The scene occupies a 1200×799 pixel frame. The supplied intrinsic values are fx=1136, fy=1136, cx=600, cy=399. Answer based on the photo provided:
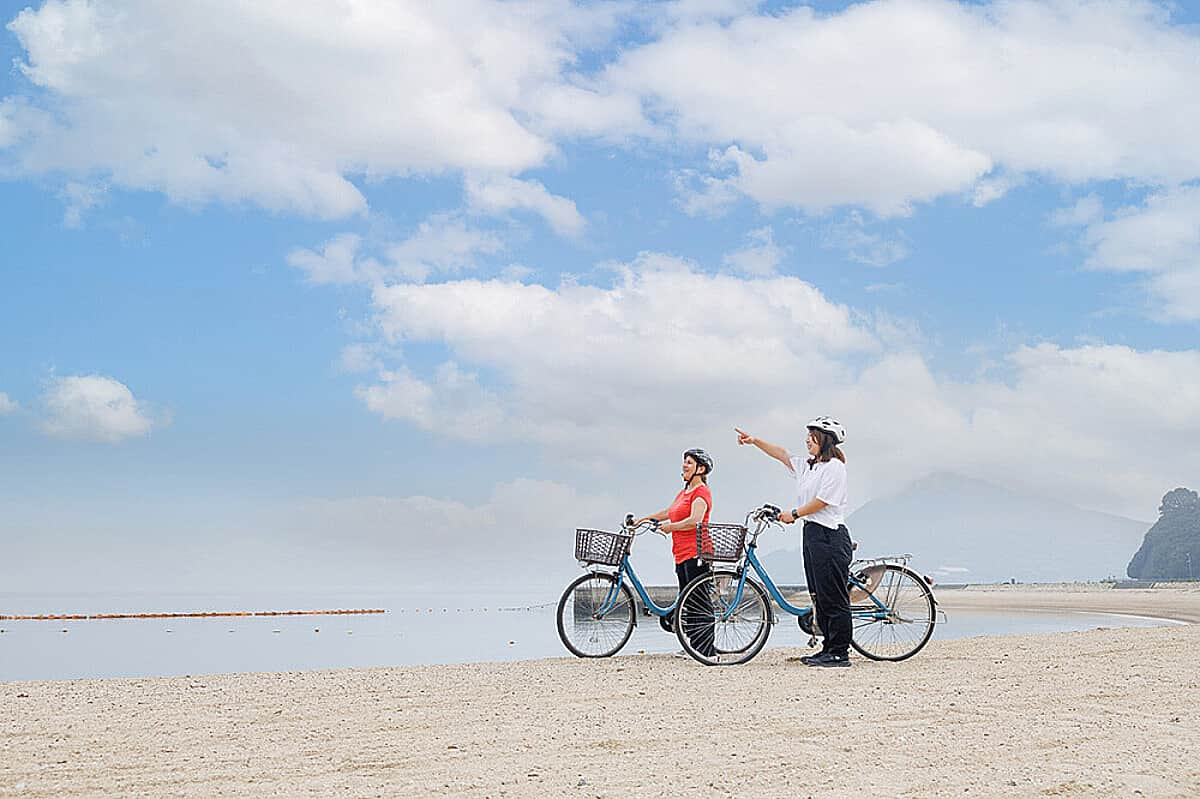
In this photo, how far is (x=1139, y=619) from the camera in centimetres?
1902

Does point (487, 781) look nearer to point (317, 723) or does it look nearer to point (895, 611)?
point (317, 723)

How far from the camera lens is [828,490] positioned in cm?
917

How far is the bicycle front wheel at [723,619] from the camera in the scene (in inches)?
369

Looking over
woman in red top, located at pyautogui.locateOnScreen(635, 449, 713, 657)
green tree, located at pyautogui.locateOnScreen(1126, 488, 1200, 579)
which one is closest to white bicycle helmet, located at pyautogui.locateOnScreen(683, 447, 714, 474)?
woman in red top, located at pyautogui.locateOnScreen(635, 449, 713, 657)

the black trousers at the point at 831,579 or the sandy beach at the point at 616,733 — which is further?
the black trousers at the point at 831,579

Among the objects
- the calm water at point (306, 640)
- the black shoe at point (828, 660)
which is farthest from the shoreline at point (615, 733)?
the calm water at point (306, 640)

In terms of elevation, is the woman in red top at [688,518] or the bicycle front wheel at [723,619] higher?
the woman in red top at [688,518]

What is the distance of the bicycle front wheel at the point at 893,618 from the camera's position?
9.51 m

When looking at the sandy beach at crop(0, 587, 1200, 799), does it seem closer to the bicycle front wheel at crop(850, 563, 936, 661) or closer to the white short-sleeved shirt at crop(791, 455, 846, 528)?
the bicycle front wheel at crop(850, 563, 936, 661)

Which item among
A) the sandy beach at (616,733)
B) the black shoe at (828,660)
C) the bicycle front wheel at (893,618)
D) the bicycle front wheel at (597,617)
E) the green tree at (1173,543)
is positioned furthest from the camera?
the green tree at (1173,543)

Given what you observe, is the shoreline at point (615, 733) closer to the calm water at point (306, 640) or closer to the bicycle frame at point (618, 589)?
the bicycle frame at point (618, 589)

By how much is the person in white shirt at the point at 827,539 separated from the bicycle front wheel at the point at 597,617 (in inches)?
61.7

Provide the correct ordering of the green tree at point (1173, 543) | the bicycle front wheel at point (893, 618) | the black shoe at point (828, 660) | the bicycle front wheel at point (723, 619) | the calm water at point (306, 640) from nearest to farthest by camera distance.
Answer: the black shoe at point (828, 660) < the bicycle front wheel at point (723, 619) < the bicycle front wheel at point (893, 618) < the calm water at point (306, 640) < the green tree at point (1173, 543)

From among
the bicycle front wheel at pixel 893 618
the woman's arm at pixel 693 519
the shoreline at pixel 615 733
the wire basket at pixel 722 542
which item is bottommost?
the shoreline at pixel 615 733
